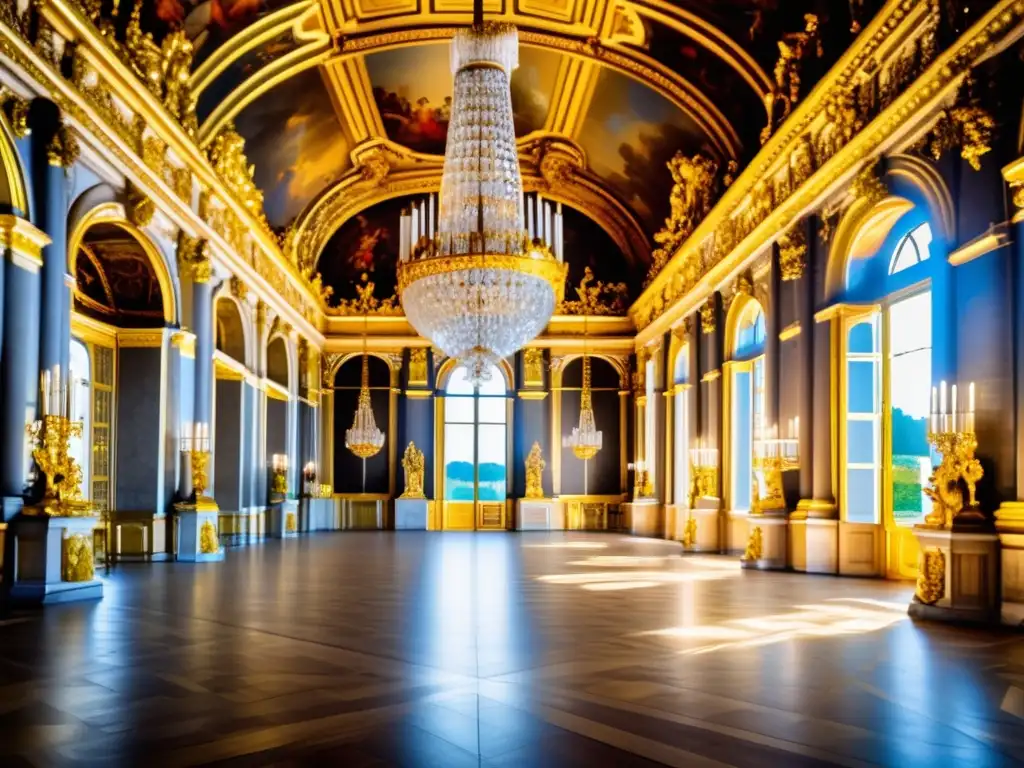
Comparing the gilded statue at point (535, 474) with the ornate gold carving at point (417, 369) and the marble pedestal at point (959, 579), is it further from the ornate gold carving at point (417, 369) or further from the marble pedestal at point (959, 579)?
the marble pedestal at point (959, 579)

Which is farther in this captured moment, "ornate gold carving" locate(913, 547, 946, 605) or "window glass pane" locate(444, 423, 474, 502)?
"window glass pane" locate(444, 423, 474, 502)

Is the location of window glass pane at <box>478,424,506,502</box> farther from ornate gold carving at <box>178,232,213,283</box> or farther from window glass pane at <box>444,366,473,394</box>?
ornate gold carving at <box>178,232,213,283</box>

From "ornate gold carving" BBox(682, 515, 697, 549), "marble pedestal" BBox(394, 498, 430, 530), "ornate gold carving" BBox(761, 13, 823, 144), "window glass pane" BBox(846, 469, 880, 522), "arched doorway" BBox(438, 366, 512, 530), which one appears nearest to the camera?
"window glass pane" BBox(846, 469, 880, 522)

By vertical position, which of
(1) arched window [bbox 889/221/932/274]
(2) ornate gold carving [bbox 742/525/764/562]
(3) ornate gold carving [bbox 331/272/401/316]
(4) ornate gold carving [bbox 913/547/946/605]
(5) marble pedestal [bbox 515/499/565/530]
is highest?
(3) ornate gold carving [bbox 331/272/401/316]

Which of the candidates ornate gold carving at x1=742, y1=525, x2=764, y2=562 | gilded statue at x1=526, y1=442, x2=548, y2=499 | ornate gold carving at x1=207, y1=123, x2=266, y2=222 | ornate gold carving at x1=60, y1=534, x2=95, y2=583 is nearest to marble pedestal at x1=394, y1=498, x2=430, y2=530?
gilded statue at x1=526, y1=442, x2=548, y2=499

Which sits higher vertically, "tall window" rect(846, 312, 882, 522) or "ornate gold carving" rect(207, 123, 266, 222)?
"ornate gold carving" rect(207, 123, 266, 222)

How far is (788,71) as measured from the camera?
1192 centimetres

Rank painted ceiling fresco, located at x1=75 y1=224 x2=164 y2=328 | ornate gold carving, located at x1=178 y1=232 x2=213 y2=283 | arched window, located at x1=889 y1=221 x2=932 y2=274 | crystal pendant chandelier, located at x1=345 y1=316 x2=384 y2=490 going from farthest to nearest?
crystal pendant chandelier, located at x1=345 y1=316 x2=384 y2=490
ornate gold carving, located at x1=178 y1=232 x2=213 y2=283
painted ceiling fresco, located at x1=75 y1=224 x2=164 y2=328
arched window, located at x1=889 y1=221 x2=932 y2=274

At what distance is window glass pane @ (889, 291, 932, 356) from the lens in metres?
9.84

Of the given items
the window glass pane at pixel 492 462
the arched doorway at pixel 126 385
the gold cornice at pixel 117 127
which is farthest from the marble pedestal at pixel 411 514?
the arched doorway at pixel 126 385

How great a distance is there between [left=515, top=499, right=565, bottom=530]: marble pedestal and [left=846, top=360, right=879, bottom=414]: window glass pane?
39.3 ft

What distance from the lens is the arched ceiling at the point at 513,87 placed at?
42.1 ft

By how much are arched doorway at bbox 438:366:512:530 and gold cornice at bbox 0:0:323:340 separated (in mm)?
7498

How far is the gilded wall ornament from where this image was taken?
15680 mm
